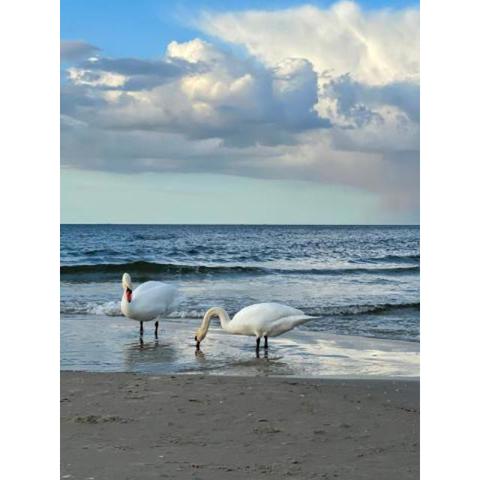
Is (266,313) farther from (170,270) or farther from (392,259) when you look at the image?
(392,259)

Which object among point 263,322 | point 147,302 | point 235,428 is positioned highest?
point 147,302

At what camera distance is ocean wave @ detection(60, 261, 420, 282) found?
71.0 ft

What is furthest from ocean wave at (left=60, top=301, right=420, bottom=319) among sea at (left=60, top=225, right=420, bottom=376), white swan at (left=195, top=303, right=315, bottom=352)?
white swan at (left=195, top=303, right=315, bottom=352)

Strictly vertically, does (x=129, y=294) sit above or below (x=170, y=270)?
above

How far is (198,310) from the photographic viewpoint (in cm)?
1302

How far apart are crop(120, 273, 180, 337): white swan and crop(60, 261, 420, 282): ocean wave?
1000 cm

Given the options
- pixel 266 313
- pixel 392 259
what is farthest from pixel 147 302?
pixel 392 259

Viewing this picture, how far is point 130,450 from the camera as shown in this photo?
12.3 ft

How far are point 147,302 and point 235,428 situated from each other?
5.82 m

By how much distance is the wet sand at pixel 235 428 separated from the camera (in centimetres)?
346
